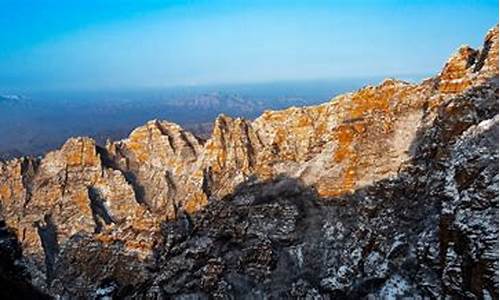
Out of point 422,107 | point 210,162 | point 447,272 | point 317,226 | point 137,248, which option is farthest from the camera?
point 210,162

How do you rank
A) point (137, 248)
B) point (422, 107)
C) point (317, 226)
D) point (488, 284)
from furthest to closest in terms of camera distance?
1. point (137, 248)
2. point (422, 107)
3. point (317, 226)
4. point (488, 284)

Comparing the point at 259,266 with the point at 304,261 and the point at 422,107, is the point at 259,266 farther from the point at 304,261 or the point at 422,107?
the point at 422,107

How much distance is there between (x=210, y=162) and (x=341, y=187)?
1491 inches

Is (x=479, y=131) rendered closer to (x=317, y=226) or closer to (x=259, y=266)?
(x=317, y=226)

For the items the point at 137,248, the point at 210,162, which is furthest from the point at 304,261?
the point at 210,162

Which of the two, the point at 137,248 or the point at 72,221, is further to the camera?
the point at 72,221

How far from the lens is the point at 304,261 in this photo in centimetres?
5494

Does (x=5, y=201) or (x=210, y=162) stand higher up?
(x=210, y=162)

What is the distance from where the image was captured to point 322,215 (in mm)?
58844

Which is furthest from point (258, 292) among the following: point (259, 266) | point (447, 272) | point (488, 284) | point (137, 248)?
point (137, 248)

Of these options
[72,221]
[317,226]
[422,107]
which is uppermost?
[422,107]

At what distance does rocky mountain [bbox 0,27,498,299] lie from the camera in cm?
4456

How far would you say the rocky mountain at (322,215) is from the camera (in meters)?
44.6

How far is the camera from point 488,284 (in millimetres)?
38531
